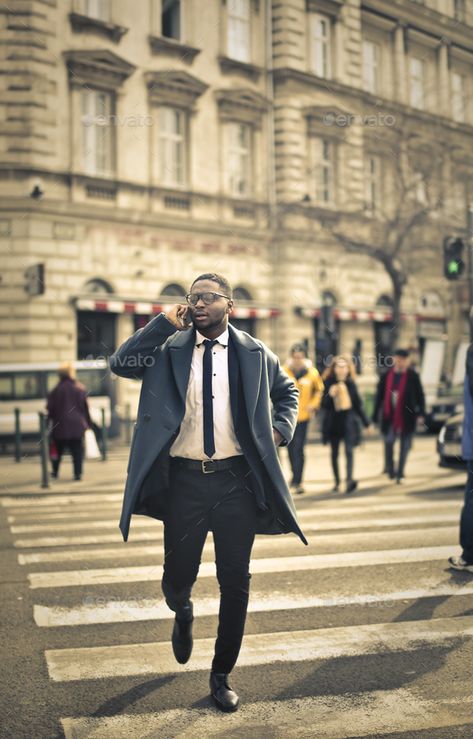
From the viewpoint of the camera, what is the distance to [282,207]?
27.2 metres

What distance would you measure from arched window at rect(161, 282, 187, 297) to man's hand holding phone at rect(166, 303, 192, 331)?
21153 mm

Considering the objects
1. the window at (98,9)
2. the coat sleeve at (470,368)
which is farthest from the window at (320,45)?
the coat sleeve at (470,368)

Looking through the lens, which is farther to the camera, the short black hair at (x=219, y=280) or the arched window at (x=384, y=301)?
the arched window at (x=384, y=301)

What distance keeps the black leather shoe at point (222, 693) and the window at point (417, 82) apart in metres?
29.0

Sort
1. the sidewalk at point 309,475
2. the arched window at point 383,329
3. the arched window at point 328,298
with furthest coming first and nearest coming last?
the arched window at point 383,329 → the arched window at point 328,298 → the sidewalk at point 309,475

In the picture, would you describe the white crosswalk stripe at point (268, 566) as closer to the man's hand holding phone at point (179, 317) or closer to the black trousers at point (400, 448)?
the man's hand holding phone at point (179, 317)

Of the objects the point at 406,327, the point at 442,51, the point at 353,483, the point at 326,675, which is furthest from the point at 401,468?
the point at 442,51

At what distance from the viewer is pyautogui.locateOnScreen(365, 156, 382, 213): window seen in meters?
29.8

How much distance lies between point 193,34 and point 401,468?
683 inches

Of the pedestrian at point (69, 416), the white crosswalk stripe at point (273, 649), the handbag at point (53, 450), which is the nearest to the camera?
the white crosswalk stripe at point (273, 649)

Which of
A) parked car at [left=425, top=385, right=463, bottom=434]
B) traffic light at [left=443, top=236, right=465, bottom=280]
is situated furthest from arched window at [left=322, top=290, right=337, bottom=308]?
traffic light at [left=443, top=236, right=465, bottom=280]

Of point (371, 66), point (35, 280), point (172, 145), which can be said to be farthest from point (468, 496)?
point (371, 66)

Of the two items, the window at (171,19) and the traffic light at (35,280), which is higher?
the window at (171,19)

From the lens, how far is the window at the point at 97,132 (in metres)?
23.5
